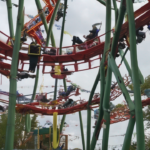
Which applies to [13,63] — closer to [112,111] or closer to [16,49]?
[16,49]

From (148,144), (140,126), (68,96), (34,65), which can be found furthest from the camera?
(148,144)

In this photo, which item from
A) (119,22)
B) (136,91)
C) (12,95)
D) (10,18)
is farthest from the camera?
(10,18)

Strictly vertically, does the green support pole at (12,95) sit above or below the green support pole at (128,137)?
above

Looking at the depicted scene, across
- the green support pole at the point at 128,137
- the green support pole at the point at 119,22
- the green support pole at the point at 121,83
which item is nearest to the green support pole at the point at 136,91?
the green support pole at the point at 119,22

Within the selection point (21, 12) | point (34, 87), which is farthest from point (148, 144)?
point (21, 12)

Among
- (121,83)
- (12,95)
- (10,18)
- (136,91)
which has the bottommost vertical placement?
(136,91)

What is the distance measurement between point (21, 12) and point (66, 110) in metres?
6.85

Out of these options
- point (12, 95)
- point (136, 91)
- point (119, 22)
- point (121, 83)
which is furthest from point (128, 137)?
point (12, 95)

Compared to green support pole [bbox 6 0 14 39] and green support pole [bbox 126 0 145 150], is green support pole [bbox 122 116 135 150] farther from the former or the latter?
green support pole [bbox 6 0 14 39]

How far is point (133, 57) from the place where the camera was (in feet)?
19.6

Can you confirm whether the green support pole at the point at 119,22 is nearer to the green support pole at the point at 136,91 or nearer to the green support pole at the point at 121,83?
the green support pole at the point at 121,83

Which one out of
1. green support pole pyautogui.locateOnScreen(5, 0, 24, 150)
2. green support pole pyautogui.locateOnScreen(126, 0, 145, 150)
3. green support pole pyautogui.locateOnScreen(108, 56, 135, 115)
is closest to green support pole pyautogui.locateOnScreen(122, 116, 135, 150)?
green support pole pyautogui.locateOnScreen(108, 56, 135, 115)

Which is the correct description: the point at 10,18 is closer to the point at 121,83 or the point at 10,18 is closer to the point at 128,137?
the point at 121,83

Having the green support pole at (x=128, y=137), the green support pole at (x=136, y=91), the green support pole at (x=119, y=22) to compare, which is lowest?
the green support pole at (x=128, y=137)
